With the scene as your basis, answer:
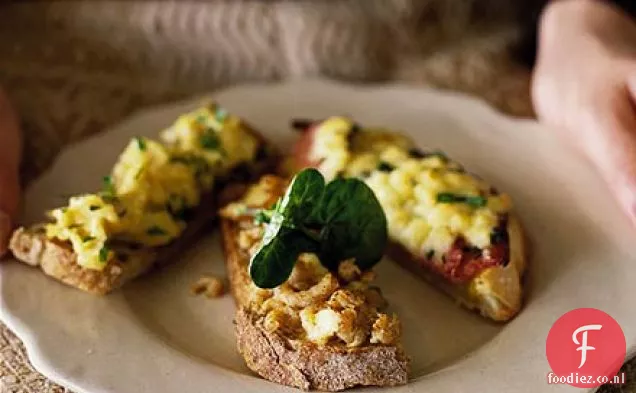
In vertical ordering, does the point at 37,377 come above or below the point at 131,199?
below

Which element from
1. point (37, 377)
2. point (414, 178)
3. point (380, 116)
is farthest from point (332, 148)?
point (37, 377)

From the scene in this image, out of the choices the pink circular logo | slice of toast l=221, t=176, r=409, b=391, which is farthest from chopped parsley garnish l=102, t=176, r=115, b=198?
the pink circular logo

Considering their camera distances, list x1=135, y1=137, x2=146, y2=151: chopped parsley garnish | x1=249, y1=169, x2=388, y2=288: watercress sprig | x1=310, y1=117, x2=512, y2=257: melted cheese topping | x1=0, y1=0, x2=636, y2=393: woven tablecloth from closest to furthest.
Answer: x1=249, y1=169, x2=388, y2=288: watercress sprig, x1=310, y1=117, x2=512, y2=257: melted cheese topping, x1=135, y1=137, x2=146, y2=151: chopped parsley garnish, x1=0, y1=0, x2=636, y2=393: woven tablecloth

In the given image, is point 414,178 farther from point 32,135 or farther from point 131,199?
point 32,135

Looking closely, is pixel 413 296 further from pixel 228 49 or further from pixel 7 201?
pixel 228 49

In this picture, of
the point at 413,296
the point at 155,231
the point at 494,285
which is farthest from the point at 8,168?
the point at 494,285

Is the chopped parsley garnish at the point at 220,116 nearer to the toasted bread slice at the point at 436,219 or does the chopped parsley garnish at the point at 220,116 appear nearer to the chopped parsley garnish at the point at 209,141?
the chopped parsley garnish at the point at 209,141

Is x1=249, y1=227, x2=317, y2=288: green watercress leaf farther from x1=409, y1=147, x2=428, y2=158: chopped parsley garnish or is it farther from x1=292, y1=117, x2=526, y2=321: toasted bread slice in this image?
x1=409, y1=147, x2=428, y2=158: chopped parsley garnish
